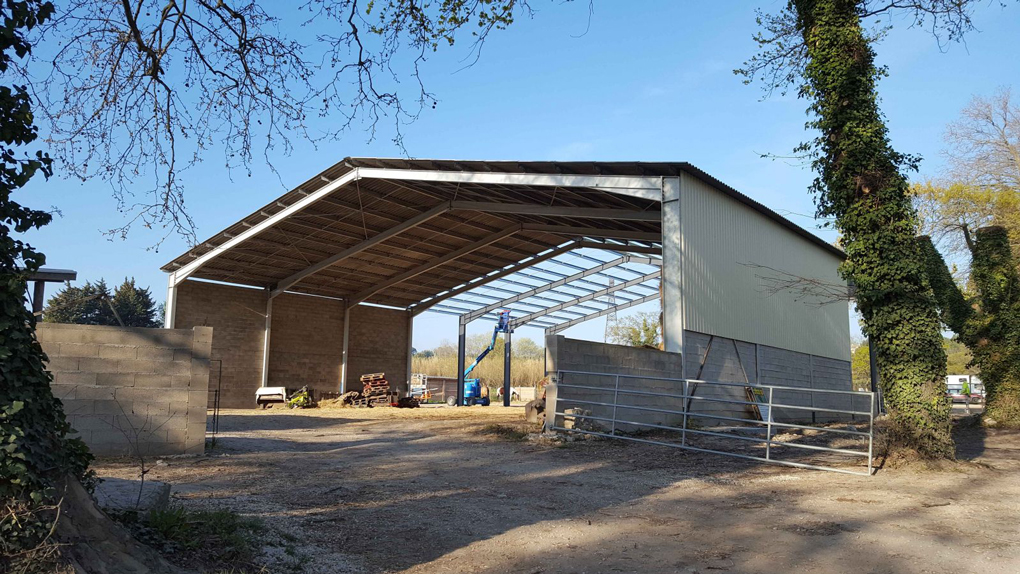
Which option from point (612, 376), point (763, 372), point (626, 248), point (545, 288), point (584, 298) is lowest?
point (612, 376)

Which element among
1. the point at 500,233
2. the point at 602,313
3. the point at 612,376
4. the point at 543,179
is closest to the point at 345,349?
the point at 500,233

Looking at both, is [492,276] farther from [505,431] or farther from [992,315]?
[992,315]

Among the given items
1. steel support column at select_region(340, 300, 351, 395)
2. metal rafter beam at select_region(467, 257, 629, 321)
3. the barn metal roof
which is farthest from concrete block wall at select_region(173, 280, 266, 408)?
metal rafter beam at select_region(467, 257, 629, 321)

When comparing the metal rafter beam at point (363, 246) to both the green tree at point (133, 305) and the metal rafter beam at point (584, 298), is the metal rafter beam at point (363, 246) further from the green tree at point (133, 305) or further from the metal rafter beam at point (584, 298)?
the green tree at point (133, 305)

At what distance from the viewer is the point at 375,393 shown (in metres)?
32.6

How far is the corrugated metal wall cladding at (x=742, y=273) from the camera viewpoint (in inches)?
677

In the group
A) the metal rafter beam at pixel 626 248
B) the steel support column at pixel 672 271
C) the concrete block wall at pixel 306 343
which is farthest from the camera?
the concrete block wall at pixel 306 343

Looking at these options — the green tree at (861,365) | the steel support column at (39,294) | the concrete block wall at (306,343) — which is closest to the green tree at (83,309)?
the concrete block wall at (306,343)

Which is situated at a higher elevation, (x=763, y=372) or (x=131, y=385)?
(x=763, y=372)

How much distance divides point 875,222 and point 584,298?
2610cm

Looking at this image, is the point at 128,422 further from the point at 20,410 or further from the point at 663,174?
the point at 663,174

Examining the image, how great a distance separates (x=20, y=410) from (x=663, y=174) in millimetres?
15240

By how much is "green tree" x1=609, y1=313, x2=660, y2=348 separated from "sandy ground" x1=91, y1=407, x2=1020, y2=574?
3772cm

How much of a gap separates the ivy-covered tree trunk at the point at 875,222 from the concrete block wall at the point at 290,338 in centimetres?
2370
